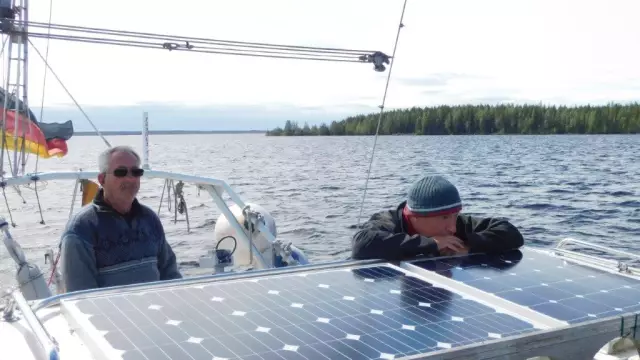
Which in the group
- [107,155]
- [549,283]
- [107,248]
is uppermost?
[107,155]

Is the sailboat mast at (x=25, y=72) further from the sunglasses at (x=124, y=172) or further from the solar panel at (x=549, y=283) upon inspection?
the solar panel at (x=549, y=283)

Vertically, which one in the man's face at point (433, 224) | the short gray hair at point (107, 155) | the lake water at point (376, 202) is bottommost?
the lake water at point (376, 202)

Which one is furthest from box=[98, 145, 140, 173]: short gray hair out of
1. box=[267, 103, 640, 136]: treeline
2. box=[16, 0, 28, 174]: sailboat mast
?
box=[267, 103, 640, 136]: treeline

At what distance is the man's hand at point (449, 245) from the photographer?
4465 mm

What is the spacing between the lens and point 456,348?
9.41 feet

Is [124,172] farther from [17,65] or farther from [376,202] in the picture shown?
[376,202]

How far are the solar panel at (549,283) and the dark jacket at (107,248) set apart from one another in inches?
90.2

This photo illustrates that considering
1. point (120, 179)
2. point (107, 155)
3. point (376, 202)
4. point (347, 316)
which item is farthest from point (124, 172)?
point (376, 202)

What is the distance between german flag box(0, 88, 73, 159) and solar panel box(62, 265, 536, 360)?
16.2ft

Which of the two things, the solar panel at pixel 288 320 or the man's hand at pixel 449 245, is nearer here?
the solar panel at pixel 288 320

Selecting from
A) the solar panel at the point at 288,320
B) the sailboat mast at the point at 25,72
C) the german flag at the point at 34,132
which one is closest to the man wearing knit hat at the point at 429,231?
the solar panel at the point at 288,320

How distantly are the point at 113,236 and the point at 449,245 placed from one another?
8.33 ft

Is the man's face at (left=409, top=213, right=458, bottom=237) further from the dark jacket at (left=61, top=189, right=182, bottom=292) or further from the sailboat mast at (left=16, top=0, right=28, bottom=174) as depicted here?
the sailboat mast at (left=16, top=0, right=28, bottom=174)

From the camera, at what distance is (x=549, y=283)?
3.91 m
